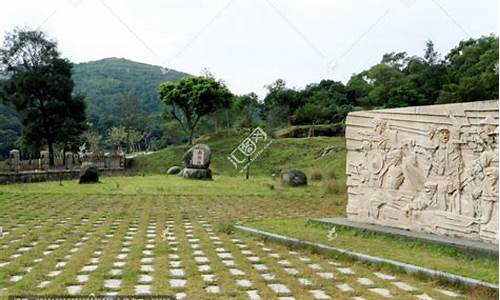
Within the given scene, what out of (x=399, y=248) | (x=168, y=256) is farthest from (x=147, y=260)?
(x=399, y=248)

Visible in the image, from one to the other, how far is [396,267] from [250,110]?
45.1 meters

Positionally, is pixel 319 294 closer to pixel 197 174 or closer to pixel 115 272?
pixel 115 272

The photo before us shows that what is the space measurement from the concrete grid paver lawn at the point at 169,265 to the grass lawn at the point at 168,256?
0.04 feet

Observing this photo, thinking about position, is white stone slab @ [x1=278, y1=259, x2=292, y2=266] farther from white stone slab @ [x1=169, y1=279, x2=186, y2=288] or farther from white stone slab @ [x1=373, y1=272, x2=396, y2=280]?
white stone slab @ [x1=169, y1=279, x2=186, y2=288]

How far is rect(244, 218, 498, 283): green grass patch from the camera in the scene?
20.2 feet

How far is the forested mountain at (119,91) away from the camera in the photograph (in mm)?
58453

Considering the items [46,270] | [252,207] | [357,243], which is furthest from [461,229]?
[252,207]

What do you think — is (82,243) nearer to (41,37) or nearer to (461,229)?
(461,229)

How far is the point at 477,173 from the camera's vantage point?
7.28 metres

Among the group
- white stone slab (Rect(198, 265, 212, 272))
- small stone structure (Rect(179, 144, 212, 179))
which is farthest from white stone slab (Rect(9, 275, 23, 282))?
small stone structure (Rect(179, 144, 212, 179))

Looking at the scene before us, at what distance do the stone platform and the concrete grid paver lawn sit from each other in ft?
4.15

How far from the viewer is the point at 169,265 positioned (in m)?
6.70

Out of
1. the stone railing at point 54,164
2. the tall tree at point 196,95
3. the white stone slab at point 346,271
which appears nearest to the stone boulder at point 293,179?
the stone railing at point 54,164

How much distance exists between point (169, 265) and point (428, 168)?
164 inches
